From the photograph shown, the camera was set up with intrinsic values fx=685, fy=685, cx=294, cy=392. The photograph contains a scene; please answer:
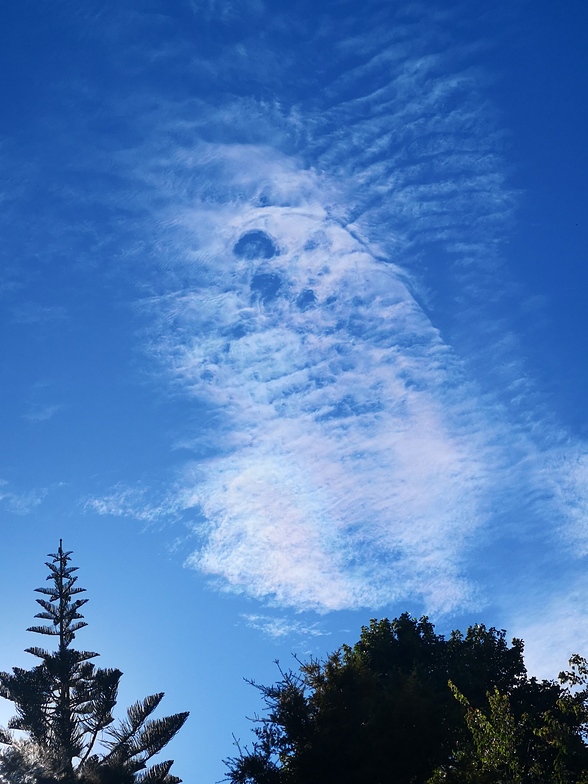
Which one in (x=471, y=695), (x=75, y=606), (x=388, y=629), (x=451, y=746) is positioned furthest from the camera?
(x=388, y=629)

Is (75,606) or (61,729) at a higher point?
(75,606)

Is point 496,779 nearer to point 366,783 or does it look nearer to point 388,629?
point 366,783

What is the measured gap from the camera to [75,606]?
74.9 feet

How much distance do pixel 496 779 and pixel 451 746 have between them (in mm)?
1587

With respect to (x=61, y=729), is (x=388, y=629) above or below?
above

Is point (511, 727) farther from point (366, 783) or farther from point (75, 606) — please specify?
point (75, 606)

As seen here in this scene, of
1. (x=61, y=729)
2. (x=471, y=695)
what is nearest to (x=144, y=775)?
(x=61, y=729)

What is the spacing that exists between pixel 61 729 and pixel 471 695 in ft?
47.8

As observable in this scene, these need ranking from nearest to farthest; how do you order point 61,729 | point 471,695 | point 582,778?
1. point 582,778
2. point 61,729
3. point 471,695

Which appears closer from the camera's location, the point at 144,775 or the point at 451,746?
the point at 451,746

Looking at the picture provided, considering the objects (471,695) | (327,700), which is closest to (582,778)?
(327,700)

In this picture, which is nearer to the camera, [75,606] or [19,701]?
[19,701]

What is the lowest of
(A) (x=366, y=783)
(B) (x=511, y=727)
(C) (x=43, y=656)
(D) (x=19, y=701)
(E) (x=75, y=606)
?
(A) (x=366, y=783)

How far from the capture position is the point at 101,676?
66.7 ft
